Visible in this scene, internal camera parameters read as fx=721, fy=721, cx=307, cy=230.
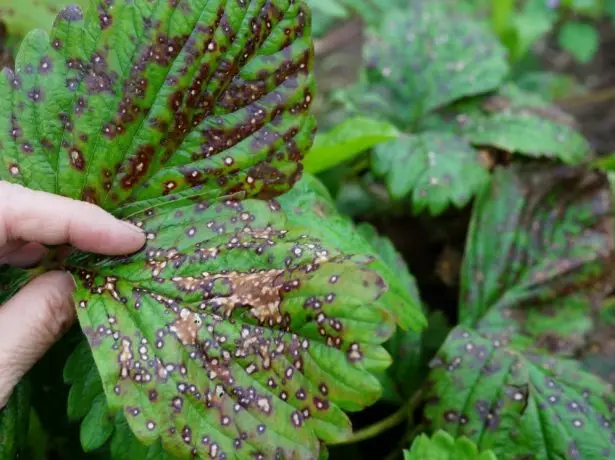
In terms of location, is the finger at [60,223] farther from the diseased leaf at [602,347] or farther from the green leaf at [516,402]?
the diseased leaf at [602,347]

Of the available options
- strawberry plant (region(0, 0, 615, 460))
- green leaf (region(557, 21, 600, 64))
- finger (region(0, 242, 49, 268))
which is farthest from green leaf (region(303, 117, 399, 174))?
green leaf (region(557, 21, 600, 64))

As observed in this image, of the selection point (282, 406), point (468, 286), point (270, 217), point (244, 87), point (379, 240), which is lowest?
point (468, 286)

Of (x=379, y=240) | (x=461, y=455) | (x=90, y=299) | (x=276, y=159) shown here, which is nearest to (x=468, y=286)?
(x=379, y=240)

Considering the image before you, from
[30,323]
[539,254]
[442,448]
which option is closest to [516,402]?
[442,448]

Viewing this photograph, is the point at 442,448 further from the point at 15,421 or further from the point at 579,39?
the point at 579,39

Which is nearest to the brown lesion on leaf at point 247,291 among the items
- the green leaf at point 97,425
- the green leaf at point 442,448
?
the green leaf at point 97,425

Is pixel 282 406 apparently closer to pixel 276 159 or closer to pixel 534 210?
pixel 276 159
